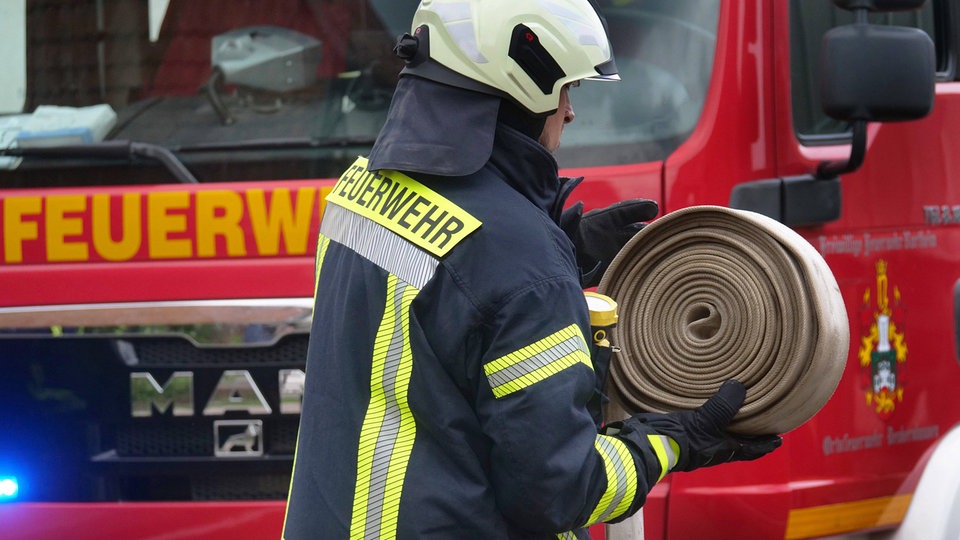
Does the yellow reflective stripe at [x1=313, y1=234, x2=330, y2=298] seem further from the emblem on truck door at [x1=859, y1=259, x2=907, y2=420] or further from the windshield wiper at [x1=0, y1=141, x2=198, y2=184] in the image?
the emblem on truck door at [x1=859, y1=259, x2=907, y2=420]

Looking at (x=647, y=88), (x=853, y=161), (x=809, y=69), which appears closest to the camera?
(x=853, y=161)

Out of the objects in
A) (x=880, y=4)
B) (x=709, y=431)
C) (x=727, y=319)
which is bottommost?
(x=709, y=431)

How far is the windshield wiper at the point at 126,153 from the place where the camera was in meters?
3.24

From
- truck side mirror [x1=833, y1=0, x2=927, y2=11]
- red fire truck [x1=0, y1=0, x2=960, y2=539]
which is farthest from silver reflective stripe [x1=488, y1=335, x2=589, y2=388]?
truck side mirror [x1=833, y1=0, x2=927, y2=11]

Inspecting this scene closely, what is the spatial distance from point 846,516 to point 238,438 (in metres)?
1.55

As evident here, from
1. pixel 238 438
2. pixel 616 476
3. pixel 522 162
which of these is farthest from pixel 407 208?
pixel 238 438

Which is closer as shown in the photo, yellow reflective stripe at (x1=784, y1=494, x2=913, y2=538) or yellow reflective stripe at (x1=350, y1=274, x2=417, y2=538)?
yellow reflective stripe at (x1=350, y1=274, x2=417, y2=538)

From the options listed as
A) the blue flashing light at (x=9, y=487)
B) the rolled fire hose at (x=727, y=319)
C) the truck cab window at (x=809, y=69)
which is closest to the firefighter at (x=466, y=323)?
the rolled fire hose at (x=727, y=319)

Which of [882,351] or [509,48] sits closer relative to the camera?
[509,48]

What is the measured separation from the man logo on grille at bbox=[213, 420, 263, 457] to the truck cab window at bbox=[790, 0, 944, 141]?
5.05 feet

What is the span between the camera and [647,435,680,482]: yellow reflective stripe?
7.14ft

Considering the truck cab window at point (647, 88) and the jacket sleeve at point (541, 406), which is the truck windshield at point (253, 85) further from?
the jacket sleeve at point (541, 406)

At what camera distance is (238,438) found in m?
3.21

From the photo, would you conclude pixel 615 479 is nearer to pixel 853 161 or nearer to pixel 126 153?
pixel 853 161
